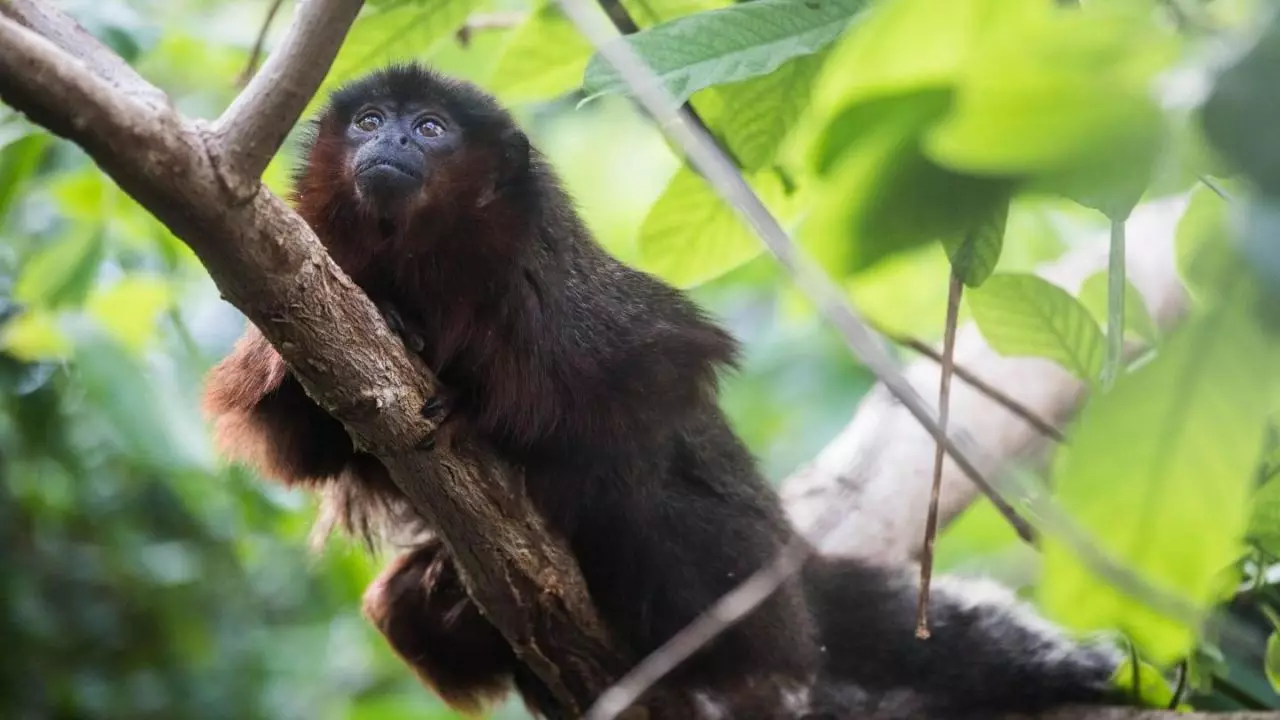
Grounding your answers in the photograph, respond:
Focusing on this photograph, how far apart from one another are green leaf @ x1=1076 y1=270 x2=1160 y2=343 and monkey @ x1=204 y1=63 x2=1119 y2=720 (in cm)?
63

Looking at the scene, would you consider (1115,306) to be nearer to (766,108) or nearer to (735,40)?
(735,40)

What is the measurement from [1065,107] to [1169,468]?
0.63 ft

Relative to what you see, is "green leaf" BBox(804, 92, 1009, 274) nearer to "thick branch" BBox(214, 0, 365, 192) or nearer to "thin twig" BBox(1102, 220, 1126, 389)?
"thin twig" BBox(1102, 220, 1126, 389)

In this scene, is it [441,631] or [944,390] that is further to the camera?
[441,631]

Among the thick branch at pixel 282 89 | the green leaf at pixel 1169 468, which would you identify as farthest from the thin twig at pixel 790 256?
the thick branch at pixel 282 89

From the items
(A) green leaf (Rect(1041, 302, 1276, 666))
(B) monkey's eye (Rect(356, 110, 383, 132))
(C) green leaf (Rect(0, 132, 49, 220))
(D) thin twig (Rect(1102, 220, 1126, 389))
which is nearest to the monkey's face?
(B) monkey's eye (Rect(356, 110, 383, 132))

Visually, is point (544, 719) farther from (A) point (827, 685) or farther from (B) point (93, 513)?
(B) point (93, 513)

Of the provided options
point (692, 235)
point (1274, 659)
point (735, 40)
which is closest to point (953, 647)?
point (1274, 659)

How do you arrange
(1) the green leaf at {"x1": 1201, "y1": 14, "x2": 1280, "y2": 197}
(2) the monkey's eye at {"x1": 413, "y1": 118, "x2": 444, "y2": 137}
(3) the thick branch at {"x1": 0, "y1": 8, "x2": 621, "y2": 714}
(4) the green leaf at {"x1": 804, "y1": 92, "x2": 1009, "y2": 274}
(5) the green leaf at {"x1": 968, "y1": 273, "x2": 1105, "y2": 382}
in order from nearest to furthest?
(1) the green leaf at {"x1": 1201, "y1": 14, "x2": 1280, "y2": 197}
(4) the green leaf at {"x1": 804, "y1": 92, "x2": 1009, "y2": 274}
(3) the thick branch at {"x1": 0, "y1": 8, "x2": 621, "y2": 714}
(5) the green leaf at {"x1": 968, "y1": 273, "x2": 1105, "y2": 382}
(2) the monkey's eye at {"x1": 413, "y1": 118, "x2": 444, "y2": 137}

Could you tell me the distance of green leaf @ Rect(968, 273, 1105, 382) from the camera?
164 centimetres

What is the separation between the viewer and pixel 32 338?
302cm

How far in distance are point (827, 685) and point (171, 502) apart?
6.56 feet

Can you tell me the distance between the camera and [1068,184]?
1.60 ft

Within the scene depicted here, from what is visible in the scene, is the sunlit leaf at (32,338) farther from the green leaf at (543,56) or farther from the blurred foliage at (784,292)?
the green leaf at (543,56)
